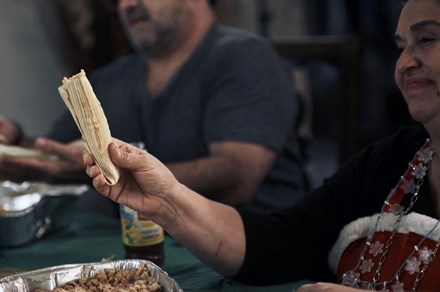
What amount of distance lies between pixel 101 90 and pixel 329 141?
2200 millimetres

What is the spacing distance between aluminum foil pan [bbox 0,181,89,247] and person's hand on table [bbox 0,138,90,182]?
0.08ft

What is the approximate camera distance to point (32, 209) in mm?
1488

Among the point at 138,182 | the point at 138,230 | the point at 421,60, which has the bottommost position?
the point at 138,230

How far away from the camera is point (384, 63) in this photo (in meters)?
3.65

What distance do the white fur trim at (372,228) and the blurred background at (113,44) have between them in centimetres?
219

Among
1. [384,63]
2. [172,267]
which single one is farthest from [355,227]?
[384,63]

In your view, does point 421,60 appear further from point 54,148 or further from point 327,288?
point 54,148

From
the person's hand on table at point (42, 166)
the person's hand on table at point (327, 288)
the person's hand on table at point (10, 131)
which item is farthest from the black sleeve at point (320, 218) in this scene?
the person's hand on table at point (10, 131)

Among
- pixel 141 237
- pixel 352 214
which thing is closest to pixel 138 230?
pixel 141 237

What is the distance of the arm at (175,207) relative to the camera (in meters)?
1.10

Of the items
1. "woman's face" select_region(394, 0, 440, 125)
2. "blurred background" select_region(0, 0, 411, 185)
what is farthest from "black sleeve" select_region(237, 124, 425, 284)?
"blurred background" select_region(0, 0, 411, 185)

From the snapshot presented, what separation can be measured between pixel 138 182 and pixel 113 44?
259 cm

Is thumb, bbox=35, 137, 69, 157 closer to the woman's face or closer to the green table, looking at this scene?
the green table

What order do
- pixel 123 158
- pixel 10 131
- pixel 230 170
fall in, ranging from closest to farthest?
1. pixel 123 158
2. pixel 230 170
3. pixel 10 131
